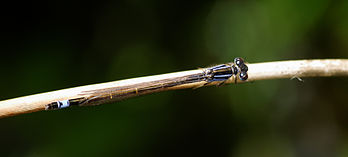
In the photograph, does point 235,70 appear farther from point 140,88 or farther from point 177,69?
point 177,69

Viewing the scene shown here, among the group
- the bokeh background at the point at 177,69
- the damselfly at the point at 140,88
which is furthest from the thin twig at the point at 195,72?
the bokeh background at the point at 177,69

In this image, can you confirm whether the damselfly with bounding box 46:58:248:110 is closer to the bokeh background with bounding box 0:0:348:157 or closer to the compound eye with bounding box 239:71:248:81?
the compound eye with bounding box 239:71:248:81

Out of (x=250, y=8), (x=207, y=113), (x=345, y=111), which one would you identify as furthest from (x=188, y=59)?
(x=345, y=111)

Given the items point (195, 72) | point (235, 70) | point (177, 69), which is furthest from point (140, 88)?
point (177, 69)

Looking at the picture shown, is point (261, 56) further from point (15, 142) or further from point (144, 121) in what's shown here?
point (15, 142)

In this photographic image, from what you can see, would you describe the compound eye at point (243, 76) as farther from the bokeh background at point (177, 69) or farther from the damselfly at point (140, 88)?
the bokeh background at point (177, 69)
